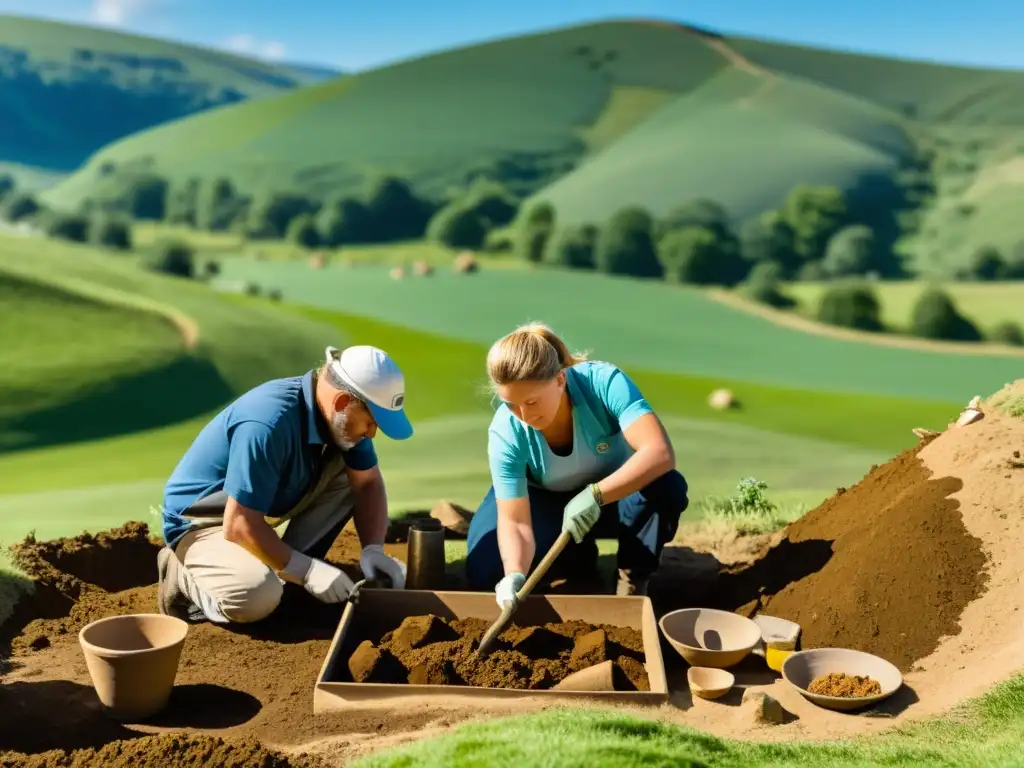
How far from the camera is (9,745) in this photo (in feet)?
11.9

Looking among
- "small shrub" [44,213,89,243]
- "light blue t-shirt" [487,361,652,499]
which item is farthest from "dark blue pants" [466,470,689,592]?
"small shrub" [44,213,89,243]

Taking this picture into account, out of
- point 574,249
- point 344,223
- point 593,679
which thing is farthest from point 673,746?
point 344,223

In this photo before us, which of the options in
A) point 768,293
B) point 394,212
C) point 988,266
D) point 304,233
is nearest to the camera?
point 768,293

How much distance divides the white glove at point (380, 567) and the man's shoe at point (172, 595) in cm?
84

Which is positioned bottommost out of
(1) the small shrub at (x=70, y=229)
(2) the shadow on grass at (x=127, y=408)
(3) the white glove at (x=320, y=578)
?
(2) the shadow on grass at (x=127, y=408)

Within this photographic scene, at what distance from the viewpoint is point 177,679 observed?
14.1 feet

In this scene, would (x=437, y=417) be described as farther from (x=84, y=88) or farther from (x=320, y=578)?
(x=84, y=88)

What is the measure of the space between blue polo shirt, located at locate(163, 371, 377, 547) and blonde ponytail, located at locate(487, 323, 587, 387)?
2.86ft

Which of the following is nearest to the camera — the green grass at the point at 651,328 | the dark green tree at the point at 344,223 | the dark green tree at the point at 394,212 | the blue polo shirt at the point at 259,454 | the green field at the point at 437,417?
the green field at the point at 437,417

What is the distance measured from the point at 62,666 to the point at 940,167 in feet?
161

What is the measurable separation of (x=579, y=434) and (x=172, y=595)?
2154mm

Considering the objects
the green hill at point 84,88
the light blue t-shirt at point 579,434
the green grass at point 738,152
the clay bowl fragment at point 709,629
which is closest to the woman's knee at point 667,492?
the light blue t-shirt at point 579,434

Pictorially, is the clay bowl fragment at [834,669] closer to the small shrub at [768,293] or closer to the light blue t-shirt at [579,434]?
the light blue t-shirt at [579,434]

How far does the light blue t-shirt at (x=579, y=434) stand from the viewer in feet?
15.2
